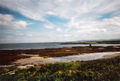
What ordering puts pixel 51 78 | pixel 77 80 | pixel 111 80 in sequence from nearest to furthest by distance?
1. pixel 111 80
2. pixel 77 80
3. pixel 51 78

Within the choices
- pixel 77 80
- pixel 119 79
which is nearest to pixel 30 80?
pixel 77 80

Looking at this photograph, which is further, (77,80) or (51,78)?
(51,78)

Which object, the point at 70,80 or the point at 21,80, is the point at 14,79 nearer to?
the point at 21,80

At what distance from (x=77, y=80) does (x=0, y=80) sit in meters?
6.90

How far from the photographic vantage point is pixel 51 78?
22.1 ft

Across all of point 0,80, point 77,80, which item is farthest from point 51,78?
point 0,80

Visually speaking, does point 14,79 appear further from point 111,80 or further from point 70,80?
point 111,80

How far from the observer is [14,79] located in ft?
22.5

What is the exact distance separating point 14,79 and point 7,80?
22.3 inches

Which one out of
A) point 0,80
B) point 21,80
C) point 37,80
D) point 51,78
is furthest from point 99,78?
point 0,80

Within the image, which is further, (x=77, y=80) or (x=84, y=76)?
(x=84, y=76)

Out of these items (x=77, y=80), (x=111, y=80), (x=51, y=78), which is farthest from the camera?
(x=51, y=78)

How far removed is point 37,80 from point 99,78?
5112 mm

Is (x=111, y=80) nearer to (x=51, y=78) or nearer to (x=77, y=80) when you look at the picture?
(x=77, y=80)
